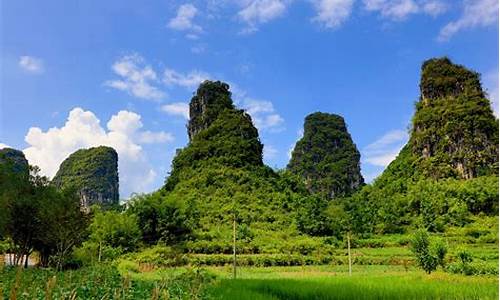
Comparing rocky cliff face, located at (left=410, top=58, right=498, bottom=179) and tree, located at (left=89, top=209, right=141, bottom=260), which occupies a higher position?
rocky cliff face, located at (left=410, top=58, right=498, bottom=179)

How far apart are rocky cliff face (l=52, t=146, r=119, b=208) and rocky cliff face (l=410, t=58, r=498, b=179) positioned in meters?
46.4

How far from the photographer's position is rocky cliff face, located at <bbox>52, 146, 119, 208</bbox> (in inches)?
2963

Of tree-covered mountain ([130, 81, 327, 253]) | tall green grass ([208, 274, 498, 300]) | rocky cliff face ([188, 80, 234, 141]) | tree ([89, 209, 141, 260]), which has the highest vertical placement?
rocky cliff face ([188, 80, 234, 141])

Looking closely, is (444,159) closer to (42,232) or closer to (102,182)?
(42,232)

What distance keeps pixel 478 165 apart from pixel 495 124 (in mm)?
4654

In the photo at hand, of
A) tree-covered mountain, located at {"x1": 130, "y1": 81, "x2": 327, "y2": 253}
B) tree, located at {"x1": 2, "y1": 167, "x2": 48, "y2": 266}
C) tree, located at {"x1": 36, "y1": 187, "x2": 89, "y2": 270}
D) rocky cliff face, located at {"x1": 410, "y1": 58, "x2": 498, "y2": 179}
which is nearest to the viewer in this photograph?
tree, located at {"x1": 36, "y1": 187, "x2": 89, "y2": 270}

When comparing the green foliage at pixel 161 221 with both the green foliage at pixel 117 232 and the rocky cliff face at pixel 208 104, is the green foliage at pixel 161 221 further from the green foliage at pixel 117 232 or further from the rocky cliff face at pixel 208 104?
the rocky cliff face at pixel 208 104

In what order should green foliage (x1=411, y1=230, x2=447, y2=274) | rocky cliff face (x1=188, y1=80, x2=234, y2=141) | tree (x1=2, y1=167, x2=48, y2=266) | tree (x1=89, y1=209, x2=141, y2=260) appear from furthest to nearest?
rocky cliff face (x1=188, y1=80, x2=234, y2=141), tree (x1=89, y1=209, x2=141, y2=260), green foliage (x1=411, y1=230, x2=447, y2=274), tree (x1=2, y1=167, x2=48, y2=266)

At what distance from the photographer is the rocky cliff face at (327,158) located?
71.0 m

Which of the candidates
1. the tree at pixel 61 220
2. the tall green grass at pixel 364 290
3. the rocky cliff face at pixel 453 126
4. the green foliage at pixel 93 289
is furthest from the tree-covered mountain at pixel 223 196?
the green foliage at pixel 93 289

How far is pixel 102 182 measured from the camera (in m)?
76.4

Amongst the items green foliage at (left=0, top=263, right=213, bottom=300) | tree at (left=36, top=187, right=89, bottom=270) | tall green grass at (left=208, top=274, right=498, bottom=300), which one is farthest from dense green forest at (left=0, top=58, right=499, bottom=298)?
tall green grass at (left=208, top=274, right=498, bottom=300)

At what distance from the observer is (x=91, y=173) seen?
76438 mm

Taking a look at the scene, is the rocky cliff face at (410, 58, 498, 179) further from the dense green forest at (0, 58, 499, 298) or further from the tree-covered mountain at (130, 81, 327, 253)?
the tree-covered mountain at (130, 81, 327, 253)
